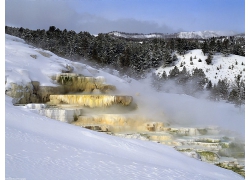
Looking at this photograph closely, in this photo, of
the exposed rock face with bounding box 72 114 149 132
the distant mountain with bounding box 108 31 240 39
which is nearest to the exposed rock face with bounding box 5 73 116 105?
the exposed rock face with bounding box 72 114 149 132

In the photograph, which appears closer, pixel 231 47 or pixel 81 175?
pixel 81 175

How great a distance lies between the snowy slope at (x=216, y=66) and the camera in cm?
2312

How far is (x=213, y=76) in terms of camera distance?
76.9 feet

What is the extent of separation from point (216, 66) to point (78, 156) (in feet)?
72.8

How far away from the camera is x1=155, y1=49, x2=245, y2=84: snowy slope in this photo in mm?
23125

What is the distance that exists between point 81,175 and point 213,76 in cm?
2130

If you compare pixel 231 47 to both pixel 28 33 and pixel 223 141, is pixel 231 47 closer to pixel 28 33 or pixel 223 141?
pixel 28 33

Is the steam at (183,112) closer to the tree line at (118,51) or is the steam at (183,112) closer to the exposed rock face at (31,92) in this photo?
the exposed rock face at (31,92)

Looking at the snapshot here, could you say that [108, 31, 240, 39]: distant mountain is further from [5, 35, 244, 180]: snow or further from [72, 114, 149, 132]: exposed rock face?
[5, 35, 244, 180]: snow

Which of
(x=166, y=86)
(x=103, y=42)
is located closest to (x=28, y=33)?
(x=103, y=42)

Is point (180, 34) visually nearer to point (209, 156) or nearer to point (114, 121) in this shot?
point (114, 121)

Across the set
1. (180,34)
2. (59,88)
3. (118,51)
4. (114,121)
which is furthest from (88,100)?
(180,34)

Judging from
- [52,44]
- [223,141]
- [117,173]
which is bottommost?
[223,141]

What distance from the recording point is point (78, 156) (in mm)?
3934
